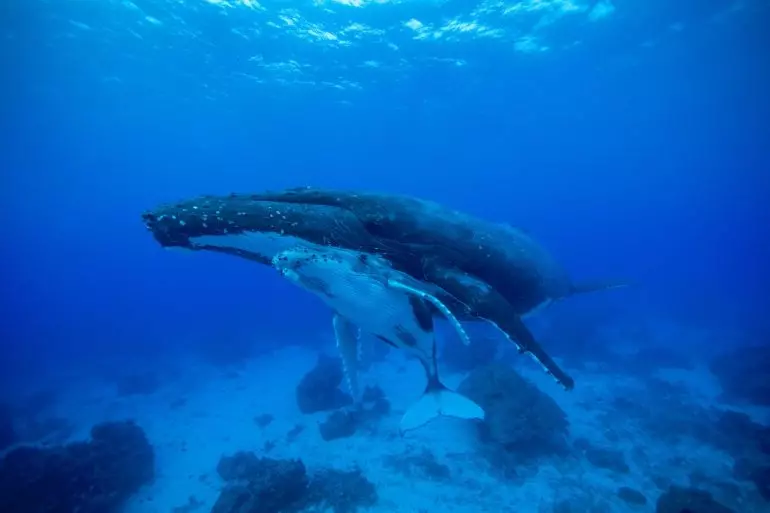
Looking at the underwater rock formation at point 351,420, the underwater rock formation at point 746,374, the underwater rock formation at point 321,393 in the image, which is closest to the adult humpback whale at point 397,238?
the underwater rock formation at point 351,420

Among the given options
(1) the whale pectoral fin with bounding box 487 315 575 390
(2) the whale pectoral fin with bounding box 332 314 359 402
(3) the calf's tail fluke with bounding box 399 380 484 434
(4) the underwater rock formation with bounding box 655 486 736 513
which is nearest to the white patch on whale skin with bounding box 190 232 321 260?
(2) the whale pectoral fin with bounding box 332 314 359 402

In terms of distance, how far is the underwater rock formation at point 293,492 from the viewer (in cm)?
962

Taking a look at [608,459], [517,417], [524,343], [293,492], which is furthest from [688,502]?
[293,492]

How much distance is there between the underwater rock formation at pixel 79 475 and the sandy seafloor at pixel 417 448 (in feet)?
2.24

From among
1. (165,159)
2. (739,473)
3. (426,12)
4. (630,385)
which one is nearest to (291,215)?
(739,473)

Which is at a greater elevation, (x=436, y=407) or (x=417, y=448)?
(x=436, y=407)

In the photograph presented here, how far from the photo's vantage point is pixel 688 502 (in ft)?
26.5

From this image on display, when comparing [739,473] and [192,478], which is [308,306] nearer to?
[192,478]

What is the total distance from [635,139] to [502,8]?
53.1 metres

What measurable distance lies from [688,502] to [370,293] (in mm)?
8850

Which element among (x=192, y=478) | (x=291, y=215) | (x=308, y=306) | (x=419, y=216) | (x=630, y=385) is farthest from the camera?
(x=308, y=306)

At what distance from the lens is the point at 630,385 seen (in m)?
18.7

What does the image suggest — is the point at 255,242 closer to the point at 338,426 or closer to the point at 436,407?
the point at 436,407

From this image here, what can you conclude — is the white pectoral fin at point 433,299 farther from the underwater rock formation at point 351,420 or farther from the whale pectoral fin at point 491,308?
the underwater rock formation at point 351,420
